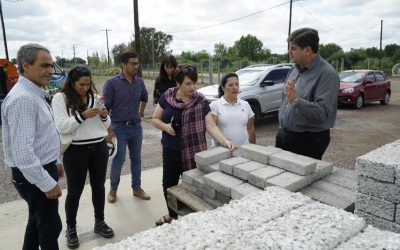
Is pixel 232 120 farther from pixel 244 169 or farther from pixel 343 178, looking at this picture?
pixel 343 178

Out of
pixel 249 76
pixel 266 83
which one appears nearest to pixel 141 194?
pixel 266 83

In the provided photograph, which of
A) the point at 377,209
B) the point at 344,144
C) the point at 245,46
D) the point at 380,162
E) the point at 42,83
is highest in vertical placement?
the point at 245,46

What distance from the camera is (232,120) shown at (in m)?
3.31

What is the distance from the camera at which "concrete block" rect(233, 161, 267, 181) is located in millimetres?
2073

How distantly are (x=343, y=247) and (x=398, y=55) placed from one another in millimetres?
51654

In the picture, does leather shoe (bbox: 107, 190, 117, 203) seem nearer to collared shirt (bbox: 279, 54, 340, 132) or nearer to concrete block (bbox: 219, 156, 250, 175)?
concrete block (bbox: 219, 156, 250, 175)

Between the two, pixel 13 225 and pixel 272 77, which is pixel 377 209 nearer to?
pixel 13 225

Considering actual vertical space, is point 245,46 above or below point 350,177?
above

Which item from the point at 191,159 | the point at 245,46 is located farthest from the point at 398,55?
the point at 191,159

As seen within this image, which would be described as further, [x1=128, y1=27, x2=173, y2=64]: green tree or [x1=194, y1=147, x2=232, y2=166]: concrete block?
[x1=128, y1=27, x2=173, y2=64]: green tree

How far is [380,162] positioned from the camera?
4.29 feet

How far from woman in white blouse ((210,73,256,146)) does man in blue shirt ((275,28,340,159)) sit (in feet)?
1.83

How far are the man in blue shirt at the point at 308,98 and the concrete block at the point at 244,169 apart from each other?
0.62 m

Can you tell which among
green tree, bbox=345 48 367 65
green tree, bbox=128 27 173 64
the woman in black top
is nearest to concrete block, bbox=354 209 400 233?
the woman in black top
